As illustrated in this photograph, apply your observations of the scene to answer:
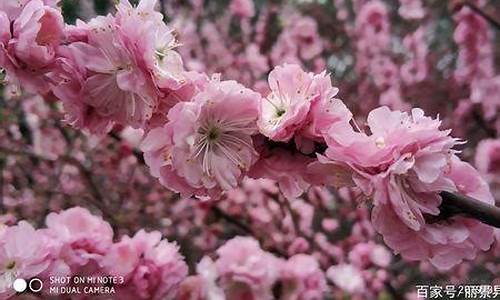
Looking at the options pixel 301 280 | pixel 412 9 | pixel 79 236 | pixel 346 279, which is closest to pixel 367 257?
pixel 346 279

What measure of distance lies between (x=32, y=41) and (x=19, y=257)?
15.3 inches

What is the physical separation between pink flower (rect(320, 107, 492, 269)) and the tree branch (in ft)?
0.04

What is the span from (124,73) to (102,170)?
194cm

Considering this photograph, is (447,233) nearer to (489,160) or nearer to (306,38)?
(489,160)

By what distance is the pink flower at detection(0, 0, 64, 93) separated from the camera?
76 cm

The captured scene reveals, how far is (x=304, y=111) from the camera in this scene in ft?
2.34

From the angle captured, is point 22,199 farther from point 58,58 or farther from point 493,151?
point 58,58

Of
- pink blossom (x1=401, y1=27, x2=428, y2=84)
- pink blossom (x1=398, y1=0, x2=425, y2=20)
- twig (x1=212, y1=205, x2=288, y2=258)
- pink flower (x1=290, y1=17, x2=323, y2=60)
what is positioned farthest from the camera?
pink flower (x1=290, y1=17, x2=323, y2=60)

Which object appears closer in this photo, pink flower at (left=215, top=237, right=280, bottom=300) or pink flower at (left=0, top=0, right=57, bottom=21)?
pink flower at (left=0, top=0, right=57, bottom=21)

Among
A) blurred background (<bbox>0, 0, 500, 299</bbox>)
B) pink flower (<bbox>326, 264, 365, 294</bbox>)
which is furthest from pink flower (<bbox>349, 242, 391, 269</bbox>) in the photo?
pink flower (<bbox>326, 264, 365, 294</bbox>)

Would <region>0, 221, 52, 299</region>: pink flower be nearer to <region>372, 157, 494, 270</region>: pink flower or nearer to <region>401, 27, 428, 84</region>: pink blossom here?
<region>372, 157, 494, 270</region>: pink flower

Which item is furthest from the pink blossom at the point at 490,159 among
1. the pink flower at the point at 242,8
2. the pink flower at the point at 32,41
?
the pink flower at the point at 242,8

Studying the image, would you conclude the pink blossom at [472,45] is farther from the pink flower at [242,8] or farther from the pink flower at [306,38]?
the pink flower at [242,8]

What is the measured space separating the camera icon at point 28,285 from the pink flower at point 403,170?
0.54m
